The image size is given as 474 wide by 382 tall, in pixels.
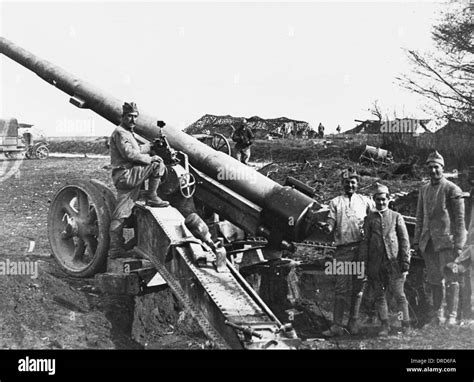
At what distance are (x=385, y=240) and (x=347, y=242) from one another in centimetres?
44

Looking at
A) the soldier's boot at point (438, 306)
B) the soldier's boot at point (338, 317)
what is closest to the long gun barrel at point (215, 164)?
the soldier's boot at point (338, 317)

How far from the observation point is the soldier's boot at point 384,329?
6809mm

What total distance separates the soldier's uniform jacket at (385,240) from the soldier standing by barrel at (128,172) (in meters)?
2.20

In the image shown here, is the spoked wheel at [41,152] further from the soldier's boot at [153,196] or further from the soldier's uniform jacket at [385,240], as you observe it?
the soldier's uniform jacket at [385,240]

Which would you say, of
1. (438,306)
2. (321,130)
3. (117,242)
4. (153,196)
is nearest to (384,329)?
(438,306)

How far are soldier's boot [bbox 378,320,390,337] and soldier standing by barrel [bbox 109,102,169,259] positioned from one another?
2.62 metres

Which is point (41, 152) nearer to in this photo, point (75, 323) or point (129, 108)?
point (129, 108)

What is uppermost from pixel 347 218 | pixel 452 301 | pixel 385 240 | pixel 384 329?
pixel 347 218

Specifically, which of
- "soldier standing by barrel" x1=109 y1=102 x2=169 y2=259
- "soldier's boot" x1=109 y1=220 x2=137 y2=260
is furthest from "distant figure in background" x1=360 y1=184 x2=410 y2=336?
"soldier's boot" x1=109 y1=220 x2=137 y2=260

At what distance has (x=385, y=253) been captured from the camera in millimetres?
6945

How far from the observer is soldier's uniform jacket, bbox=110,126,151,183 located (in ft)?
23.1

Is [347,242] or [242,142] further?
[242,142]

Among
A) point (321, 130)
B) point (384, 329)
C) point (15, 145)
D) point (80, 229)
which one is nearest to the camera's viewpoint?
point (384, 329)

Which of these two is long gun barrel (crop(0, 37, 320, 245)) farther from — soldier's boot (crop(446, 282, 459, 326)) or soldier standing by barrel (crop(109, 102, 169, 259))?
soldier's boot (crop(446, 282, 459, 326))
